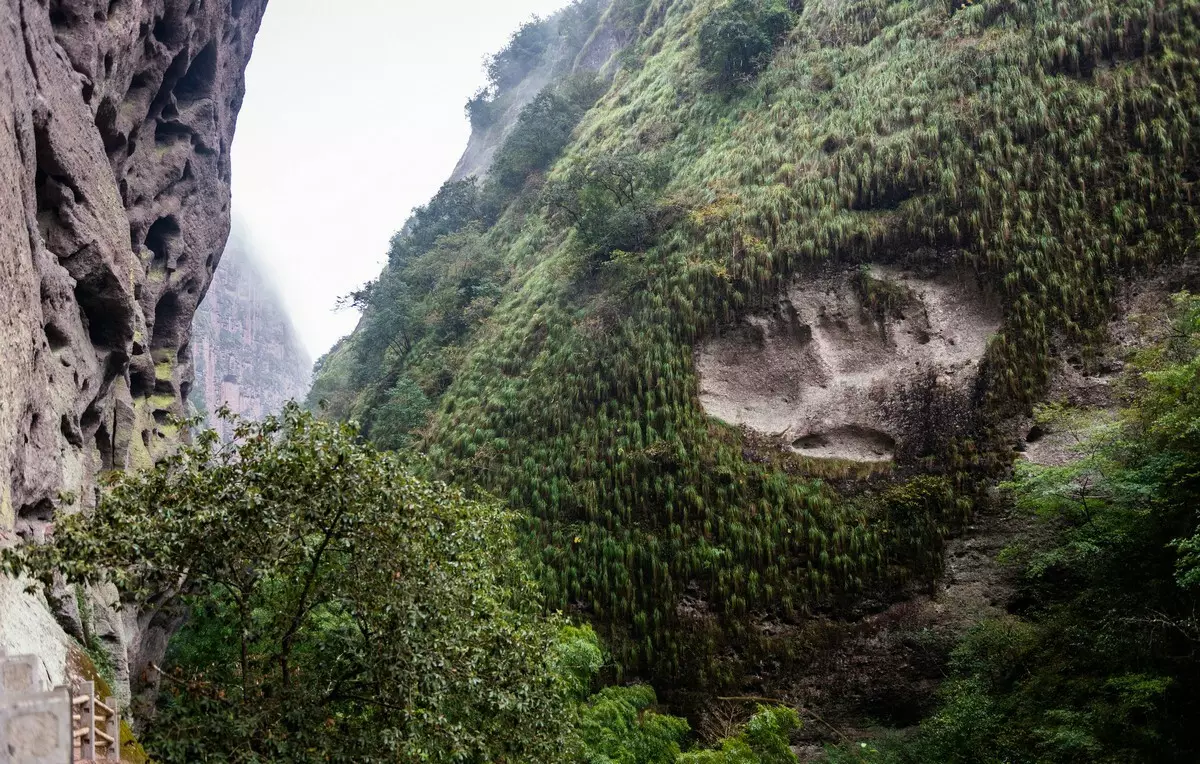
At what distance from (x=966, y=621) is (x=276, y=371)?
Result: 88.3 metres

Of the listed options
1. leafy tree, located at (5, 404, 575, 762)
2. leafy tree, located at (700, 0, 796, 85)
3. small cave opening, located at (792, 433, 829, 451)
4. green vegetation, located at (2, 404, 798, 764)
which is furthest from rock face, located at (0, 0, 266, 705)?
leafy tree, located at (700, 0, 796, 85)

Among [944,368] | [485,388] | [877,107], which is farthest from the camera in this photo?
[485,388]

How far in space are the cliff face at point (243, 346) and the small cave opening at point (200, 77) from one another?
49898mm

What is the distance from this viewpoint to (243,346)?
83812 millimetres

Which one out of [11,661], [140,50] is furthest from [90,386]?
[11,661]

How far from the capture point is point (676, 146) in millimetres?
25141

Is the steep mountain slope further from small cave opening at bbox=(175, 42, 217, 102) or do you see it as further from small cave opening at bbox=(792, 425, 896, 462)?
small cave opening at bbox=(175, 42, 217, 102)

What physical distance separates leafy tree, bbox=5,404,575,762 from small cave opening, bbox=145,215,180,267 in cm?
1303

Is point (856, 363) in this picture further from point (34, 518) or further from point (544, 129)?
point (544, 129)

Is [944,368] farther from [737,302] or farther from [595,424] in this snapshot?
[595,424]

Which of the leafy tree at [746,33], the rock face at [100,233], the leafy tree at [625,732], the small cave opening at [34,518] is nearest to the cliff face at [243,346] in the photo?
the rock face at [100,233]

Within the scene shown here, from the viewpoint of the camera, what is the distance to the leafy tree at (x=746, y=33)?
82.0 ft

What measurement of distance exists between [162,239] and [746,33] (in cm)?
1830

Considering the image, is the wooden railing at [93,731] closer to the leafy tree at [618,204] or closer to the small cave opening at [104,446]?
the small cave opening at [104,446]
